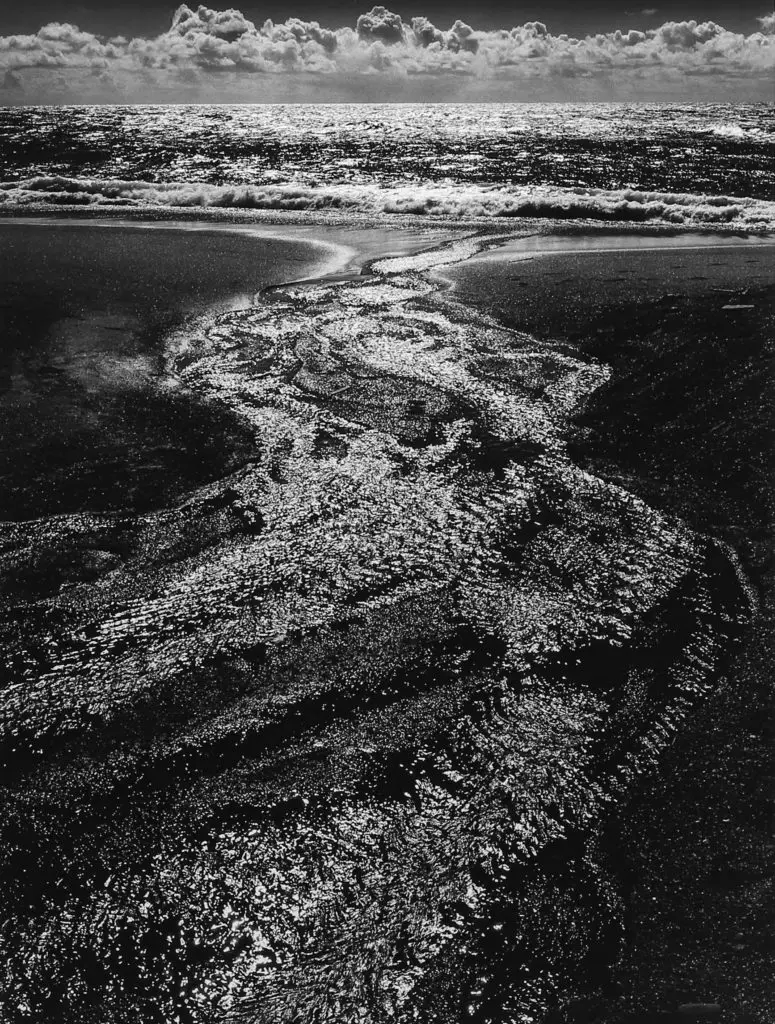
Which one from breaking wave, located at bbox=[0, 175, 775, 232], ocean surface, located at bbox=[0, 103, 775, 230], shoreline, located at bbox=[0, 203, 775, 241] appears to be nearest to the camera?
shoreline, located at bbox=[0, 203, 775, 241]

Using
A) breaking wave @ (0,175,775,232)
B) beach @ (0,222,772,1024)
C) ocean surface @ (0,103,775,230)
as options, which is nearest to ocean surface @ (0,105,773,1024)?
beach @ (0,222,772,1024)

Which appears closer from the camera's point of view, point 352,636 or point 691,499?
point 352,636

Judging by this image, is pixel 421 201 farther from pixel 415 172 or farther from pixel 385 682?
pixel 385 682

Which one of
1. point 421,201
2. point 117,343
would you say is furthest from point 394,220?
point 117,343

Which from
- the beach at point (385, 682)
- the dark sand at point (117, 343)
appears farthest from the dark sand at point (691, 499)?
the dark sand at point (117, 343)

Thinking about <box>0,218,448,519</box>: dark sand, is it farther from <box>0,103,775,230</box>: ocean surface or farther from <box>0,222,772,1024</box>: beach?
<box>0,103,775,230</box>: ocean surface

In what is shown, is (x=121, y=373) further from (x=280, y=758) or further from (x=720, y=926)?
(x=720, y=926)
